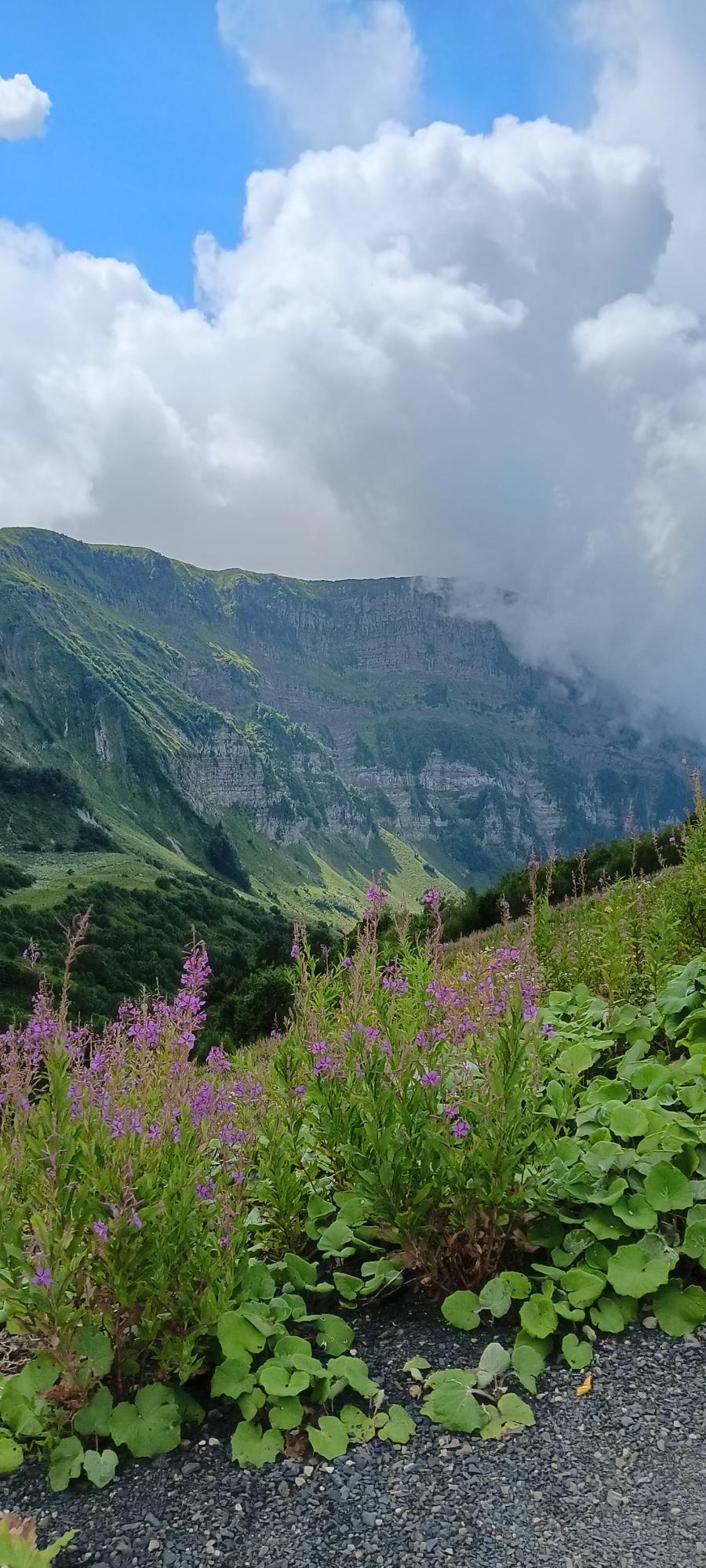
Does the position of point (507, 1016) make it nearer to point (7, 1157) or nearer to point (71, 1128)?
point (71, 1128)

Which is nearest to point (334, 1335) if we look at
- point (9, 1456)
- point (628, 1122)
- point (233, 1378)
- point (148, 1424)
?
point (233, 1378)

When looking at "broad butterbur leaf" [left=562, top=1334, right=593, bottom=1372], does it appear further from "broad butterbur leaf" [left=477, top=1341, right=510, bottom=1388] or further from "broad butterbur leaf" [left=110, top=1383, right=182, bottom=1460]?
"broad butterbur leaf" [left=110, top=1383, right=182, bottom=1460]

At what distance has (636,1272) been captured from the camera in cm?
427

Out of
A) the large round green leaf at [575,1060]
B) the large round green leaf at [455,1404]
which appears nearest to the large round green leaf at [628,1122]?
the large round green leaf at [575,1060]

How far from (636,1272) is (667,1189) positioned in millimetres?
493

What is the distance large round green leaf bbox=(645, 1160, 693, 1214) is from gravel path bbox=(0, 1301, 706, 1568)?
29.5 inches

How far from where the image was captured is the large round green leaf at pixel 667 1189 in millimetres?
4504

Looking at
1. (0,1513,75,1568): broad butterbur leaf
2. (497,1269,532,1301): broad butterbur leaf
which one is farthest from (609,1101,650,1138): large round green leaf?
(0,1513,75,1568): broad butterbur leaf

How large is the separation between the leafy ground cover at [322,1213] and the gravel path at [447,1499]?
4.1 inches

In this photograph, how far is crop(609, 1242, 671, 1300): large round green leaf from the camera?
4168 millimetres

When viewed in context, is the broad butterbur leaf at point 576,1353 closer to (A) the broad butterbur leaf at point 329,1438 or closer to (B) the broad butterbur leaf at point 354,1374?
(B) the broad butterbur leaf at point 354,1374

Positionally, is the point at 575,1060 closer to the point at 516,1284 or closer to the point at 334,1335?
the point at 516,1284

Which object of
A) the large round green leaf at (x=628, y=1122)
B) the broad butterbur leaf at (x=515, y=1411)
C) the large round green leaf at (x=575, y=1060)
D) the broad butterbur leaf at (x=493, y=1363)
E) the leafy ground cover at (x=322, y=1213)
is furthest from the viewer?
the large round green leaf at (x=575, y=1060)

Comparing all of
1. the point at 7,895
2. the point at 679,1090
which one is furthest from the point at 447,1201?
the point at 7,895
